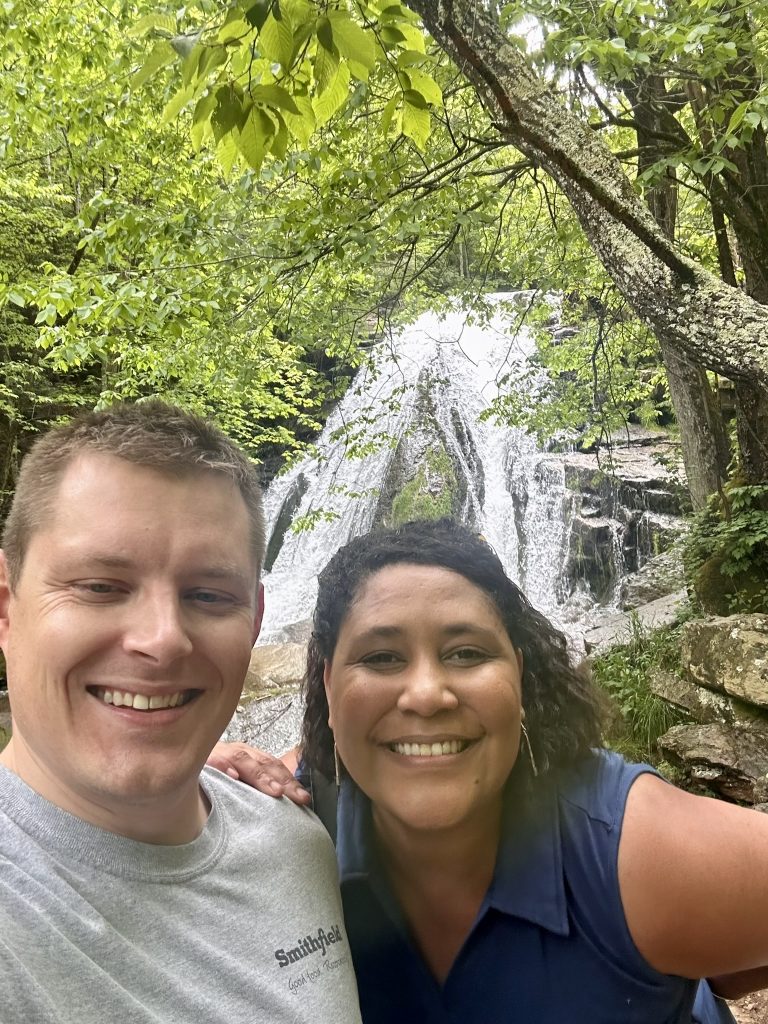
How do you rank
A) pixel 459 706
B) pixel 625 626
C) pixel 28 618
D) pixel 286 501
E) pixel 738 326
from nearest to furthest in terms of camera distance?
pixel 28 618
pixel 459 706
pixel 738 326
pixel 625 626
pixel 286 501

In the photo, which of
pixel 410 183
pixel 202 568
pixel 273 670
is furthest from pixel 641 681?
pixel 202 568

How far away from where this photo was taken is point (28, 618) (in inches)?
36.8

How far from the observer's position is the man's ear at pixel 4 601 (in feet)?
3.25

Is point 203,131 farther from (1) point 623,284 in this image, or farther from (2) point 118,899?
(1) point 623,284

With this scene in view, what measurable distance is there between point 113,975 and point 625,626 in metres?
6.64

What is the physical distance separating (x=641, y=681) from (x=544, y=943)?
4.75 m

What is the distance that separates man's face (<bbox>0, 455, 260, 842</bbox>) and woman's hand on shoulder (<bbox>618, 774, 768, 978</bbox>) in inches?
26.8

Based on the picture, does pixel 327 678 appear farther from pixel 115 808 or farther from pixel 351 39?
pixel 351 39

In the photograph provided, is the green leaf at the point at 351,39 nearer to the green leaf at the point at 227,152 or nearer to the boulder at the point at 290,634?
the green leaf at the point at 227,152

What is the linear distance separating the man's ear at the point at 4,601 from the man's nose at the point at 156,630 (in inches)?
8.6

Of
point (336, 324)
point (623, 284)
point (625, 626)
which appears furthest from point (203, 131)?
point (625, 626)

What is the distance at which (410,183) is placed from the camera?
158 inches

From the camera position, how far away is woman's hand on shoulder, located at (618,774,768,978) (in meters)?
0.99

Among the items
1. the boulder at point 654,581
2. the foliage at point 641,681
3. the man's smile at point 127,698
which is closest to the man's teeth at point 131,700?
the man's smile at point 127,698
